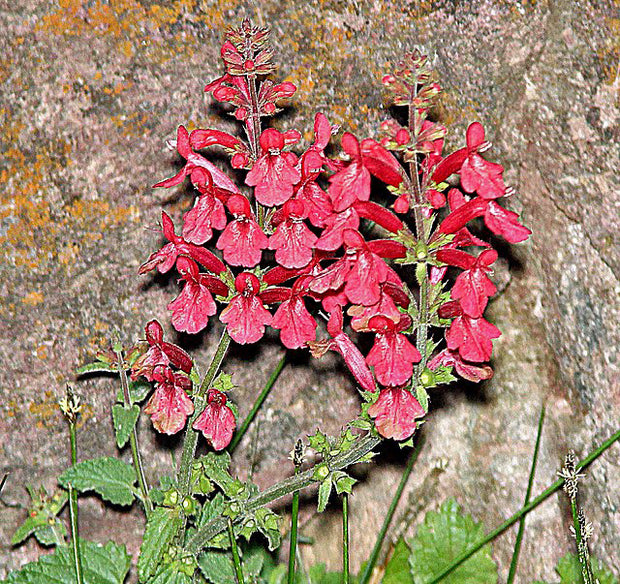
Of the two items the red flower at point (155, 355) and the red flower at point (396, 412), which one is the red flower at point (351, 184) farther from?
the red flower at point (155, 355)

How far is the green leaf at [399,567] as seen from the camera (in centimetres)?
289

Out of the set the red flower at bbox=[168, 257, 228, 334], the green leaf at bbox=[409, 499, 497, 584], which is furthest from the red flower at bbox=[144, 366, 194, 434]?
the green leaf at bbox=[409, 499, 497, 584]

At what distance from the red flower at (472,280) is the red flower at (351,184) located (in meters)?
0.22

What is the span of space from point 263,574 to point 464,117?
5.75ft

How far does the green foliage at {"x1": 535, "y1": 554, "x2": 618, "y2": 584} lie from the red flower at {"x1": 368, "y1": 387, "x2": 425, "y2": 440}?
123 centimetres

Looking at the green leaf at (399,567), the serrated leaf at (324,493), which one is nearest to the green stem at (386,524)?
the green leaf at (399,567)

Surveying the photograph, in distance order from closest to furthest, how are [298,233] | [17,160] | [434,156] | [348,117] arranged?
Result: [434,156] < [298,233] < [17,160] < [348,117]

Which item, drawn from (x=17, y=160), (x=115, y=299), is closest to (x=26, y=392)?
(x=115, y=299)

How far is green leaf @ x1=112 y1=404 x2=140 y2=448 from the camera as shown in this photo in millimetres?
2270

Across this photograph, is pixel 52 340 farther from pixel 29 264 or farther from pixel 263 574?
pixel 263 574

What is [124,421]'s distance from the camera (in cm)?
231

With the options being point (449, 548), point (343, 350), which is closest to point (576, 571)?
point (449, 548)

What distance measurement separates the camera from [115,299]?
8.29 feet

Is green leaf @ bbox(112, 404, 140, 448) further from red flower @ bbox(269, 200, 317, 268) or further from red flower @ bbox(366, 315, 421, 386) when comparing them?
red flower @ bbox(366, 315, 421, 386)
